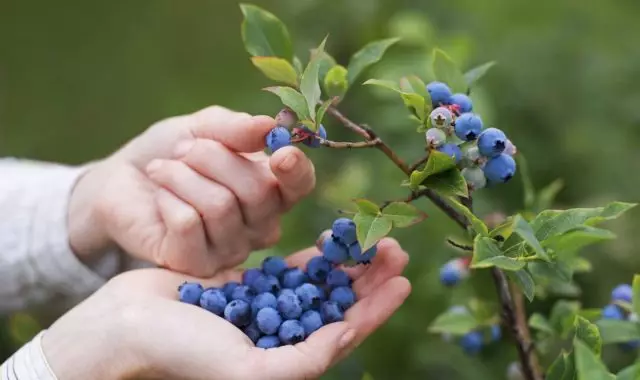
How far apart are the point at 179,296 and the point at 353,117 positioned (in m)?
1.02

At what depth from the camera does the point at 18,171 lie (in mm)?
1305

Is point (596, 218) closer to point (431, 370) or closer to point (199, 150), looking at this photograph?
point (199, 150)

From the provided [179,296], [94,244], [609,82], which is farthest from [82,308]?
[609,82]

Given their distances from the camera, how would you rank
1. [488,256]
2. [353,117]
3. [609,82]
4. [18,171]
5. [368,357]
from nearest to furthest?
[488,256], [18,171], [368,357], [609,82], [353,117]

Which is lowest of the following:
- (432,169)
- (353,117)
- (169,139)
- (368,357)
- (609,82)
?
(368,357)

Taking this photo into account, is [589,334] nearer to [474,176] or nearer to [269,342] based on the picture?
[474,176]

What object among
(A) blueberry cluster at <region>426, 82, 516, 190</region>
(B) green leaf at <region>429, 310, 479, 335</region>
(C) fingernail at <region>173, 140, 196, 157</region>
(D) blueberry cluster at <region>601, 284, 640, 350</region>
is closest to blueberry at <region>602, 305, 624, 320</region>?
(D) blueberry cluster at <region>601, 284, 640, 350</region>

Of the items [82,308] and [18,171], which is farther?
[18,171]

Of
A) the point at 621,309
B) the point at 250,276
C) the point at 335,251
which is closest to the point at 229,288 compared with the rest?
the point at 250,276

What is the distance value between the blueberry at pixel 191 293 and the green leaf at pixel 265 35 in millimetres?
249

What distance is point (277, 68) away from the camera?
74 cm

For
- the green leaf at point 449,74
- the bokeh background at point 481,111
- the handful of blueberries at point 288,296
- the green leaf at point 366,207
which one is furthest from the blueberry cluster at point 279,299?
the bokeh background at point 481,111

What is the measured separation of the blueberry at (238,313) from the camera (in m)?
0.75

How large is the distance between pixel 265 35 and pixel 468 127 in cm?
26
